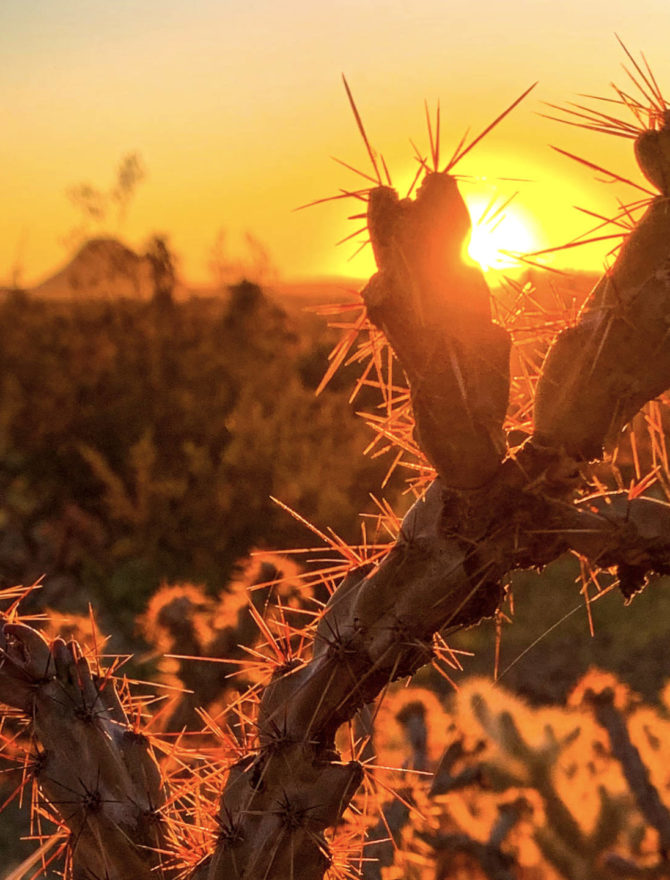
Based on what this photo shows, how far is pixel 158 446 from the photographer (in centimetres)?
739

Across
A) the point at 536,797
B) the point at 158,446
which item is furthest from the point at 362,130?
the point at 158,446

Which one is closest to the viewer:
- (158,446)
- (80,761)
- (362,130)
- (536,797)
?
(362,130)

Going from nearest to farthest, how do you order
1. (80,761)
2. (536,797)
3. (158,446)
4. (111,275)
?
1. (80,761)
2. (536,797)
3. (158,446)
4. (111,275)

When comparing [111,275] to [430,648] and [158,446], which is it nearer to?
[158,446]

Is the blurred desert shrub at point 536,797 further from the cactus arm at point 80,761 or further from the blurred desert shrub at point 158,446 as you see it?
the blurred desert shrub at point 158,446

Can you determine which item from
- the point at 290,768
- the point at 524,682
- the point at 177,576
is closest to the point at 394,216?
A: the point at 290,768

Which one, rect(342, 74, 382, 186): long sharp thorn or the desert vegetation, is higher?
rect(342, 74, 382, 186): long sharp thorn

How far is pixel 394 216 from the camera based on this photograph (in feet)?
4.36

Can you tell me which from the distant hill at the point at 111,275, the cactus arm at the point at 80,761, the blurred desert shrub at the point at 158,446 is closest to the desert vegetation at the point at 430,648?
the cactus arm at the point at 80,761

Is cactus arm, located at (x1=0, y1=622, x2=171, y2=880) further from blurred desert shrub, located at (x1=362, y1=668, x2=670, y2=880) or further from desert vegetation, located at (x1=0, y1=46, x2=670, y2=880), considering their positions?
blurred desert shrub, located at (x1=362, y1=668, x2=670, y2=880)

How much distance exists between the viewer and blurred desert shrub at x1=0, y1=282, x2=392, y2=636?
6.55 m

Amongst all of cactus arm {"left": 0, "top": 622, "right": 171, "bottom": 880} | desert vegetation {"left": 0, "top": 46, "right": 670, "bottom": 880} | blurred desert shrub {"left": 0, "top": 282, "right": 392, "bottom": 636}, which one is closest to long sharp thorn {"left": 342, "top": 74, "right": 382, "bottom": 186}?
desert vegetation {"left": 0, "top": 46, "right": 670, "bottom": 880}

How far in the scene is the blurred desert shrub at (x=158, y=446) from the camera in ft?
21.5

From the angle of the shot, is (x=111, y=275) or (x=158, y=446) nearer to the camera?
(x=158, y=446)
